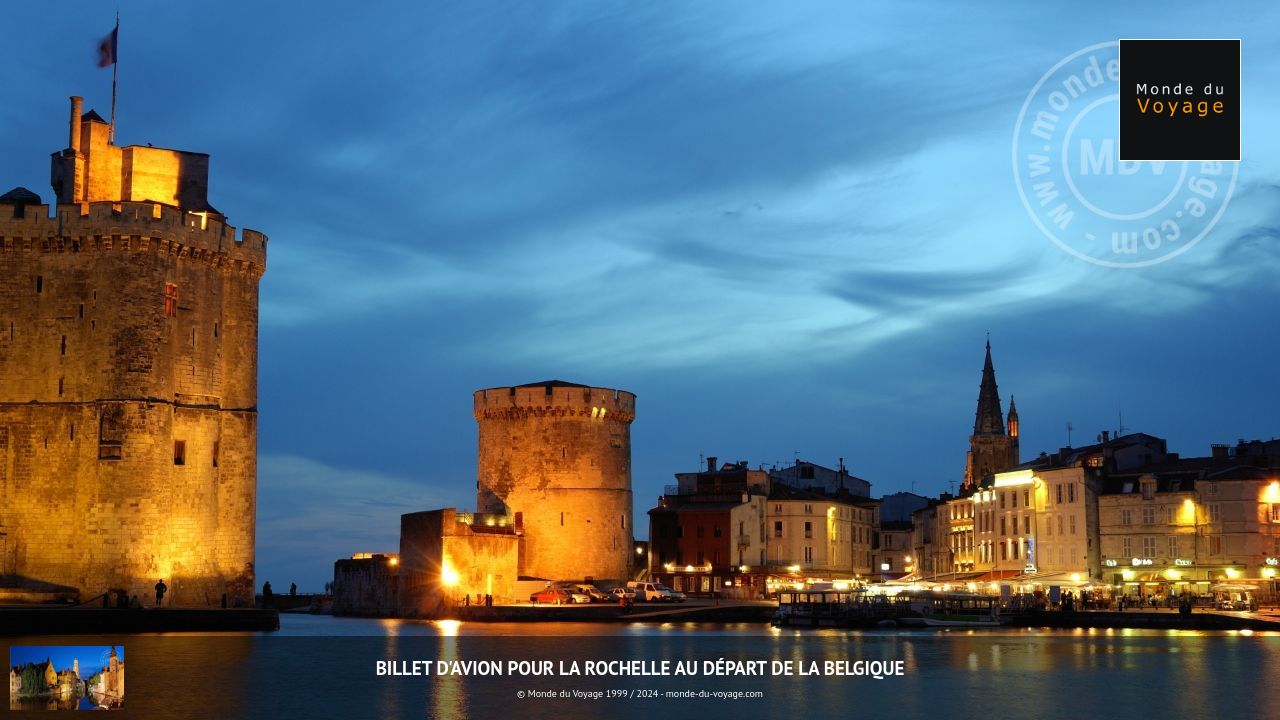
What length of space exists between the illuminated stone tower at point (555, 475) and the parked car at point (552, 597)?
15.3 feet

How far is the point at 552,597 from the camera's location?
62.7 metres

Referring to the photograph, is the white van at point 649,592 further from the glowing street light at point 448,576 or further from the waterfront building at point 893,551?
the waterfront building at point 893,551

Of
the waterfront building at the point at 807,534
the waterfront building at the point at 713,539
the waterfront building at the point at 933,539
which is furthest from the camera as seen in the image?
the waterfront building at the point at 933,539

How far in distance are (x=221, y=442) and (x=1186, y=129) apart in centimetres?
2795

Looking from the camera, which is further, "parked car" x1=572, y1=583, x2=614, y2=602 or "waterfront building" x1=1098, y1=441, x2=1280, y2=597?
"waterfront building" x1=1098, y1=441, x2=1280, y2=597

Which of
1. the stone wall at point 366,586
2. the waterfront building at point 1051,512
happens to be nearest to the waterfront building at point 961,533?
the waterfront building at point 1051,512

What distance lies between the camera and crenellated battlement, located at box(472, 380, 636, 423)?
2689 inches

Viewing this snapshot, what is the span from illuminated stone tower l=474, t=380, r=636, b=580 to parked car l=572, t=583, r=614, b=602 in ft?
8.90

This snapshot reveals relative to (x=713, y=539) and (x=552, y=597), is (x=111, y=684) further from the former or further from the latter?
(x=713, y=539)

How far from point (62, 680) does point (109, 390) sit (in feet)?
66.1

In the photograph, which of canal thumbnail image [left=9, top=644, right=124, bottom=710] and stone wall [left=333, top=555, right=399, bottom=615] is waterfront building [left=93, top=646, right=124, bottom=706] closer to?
canal thumbnail image [left=9, top=644, right=124, bottom=710]

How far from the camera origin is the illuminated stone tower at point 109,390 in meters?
43.8

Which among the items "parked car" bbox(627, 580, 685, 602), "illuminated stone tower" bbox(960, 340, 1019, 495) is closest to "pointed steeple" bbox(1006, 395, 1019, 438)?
"illuminated stone tower" bbox(960, 340, 1019, 495)

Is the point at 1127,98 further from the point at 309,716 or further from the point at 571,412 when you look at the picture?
the point at 571,412
